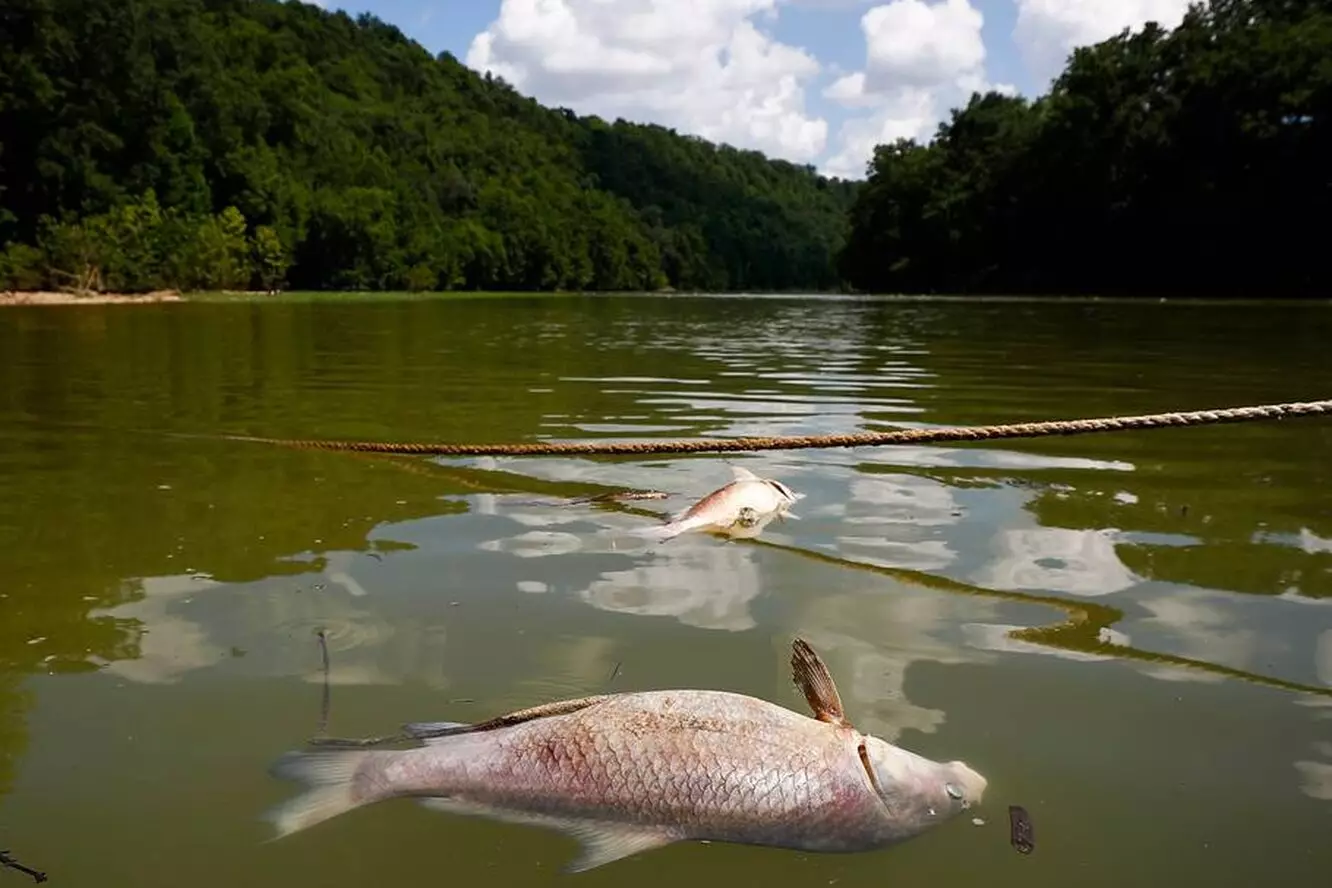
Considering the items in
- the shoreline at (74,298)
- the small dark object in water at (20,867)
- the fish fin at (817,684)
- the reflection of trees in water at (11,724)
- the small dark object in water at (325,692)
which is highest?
the shoreline at (74,298)

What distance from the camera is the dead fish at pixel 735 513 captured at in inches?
216

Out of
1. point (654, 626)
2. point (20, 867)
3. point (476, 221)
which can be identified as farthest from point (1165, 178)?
point (476, 221)

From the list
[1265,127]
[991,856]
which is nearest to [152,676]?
[991,856]

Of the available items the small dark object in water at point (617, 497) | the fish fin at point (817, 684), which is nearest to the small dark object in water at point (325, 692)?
the fish fin at point (817, 684)

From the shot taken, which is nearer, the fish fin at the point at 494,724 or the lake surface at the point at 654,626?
the lake surface at the point at 654,626

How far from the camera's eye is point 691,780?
267 cm

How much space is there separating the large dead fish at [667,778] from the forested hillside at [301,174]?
56.2 meters

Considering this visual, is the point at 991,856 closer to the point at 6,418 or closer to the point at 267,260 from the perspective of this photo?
the point at 6,418

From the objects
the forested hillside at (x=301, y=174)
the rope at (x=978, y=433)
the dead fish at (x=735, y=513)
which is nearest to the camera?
the rope at (x=978, y=433)

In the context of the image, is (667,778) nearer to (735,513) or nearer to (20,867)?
(20,867)

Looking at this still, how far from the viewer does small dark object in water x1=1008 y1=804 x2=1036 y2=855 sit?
267 cm

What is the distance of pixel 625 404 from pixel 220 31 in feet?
386

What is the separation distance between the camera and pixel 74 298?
50719 millimetres

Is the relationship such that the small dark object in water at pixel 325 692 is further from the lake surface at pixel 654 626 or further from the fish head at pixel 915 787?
the fish head at pixel 915 787
